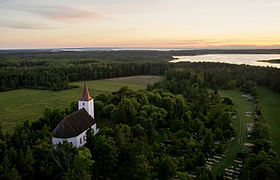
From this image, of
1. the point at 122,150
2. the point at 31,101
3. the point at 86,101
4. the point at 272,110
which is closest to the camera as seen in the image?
the point at 122,150

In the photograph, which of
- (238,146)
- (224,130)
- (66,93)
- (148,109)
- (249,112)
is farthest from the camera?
(66,93)

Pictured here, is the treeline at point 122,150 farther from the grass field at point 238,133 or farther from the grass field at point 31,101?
the grass field at point 31,101

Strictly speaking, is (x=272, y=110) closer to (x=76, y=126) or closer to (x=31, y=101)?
(x=76, y=126)

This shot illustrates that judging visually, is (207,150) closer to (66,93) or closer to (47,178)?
(47,178)

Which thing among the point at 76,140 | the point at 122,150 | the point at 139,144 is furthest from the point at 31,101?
the point at 139,144

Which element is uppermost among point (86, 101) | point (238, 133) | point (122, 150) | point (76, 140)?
point (86, 101)

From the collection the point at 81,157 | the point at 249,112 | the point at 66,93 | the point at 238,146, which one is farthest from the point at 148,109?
the point at 66,93
